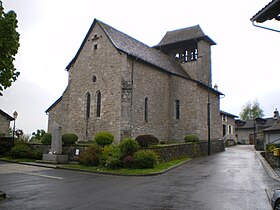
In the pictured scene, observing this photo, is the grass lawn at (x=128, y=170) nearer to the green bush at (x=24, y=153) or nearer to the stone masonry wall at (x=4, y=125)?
the green bush at (x=24, y=153)

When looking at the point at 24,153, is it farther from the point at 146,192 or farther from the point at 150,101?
the point at 146,192

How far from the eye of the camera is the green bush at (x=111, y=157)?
16.9 meters

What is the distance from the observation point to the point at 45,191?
34.0 feet

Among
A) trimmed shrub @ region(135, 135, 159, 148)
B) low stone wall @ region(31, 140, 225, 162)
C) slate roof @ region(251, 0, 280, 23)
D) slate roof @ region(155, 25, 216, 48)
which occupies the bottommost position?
low stone wall @ region(31, 140, 225, 162)

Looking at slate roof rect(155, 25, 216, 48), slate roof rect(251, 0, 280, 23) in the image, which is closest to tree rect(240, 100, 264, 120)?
slate roof rect(155, 25, 216, 48)

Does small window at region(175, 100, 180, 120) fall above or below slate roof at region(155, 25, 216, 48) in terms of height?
below

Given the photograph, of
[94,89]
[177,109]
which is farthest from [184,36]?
[94,89]

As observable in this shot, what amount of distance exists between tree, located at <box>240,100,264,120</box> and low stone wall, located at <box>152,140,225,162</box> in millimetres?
46509

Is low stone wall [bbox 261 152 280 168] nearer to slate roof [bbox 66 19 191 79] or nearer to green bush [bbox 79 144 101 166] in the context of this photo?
green bush [bbox 79 144 101 166]

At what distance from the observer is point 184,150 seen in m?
22.6

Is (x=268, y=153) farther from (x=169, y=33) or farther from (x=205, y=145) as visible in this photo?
(x=169, y=33)

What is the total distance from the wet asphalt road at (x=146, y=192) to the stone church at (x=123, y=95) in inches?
396

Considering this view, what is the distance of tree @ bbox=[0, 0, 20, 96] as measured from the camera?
9.35 meters

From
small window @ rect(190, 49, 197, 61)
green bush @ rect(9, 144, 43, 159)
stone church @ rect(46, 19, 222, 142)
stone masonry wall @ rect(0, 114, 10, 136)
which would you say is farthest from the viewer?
small window @ rect(190, 49, 197, 61)
